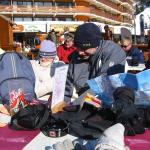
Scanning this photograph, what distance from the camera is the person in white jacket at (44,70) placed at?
11.5ft

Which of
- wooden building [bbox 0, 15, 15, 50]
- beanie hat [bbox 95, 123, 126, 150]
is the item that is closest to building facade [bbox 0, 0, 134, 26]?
wooden building [bbox 0, 15, 15, 50]

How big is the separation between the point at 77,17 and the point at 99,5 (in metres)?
9.49

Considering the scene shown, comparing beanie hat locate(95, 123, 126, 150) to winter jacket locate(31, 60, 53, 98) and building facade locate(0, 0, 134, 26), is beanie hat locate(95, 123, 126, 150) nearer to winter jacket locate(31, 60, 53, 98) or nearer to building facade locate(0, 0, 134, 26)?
winter jacket locate(31, 60, 53, 98)

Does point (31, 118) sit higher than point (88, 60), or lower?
lower

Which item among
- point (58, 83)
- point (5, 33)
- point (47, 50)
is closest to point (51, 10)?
point (5, 33)

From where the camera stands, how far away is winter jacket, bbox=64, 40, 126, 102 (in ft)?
9.64

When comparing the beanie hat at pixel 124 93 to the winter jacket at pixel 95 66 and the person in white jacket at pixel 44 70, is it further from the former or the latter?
the person in white jacket at pixel 44 70

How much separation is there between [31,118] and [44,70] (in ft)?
5.48

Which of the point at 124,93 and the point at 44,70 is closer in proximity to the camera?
the point at 124,93

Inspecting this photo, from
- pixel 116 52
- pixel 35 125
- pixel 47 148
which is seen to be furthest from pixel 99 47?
pixel 47 148

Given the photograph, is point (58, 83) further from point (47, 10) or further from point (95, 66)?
point (47, 10)

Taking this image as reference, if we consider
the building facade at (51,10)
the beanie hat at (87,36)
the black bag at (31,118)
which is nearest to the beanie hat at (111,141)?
the black bag at (31,118)

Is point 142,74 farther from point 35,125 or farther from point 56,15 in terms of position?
point 56,15

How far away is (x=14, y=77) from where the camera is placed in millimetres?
3127
